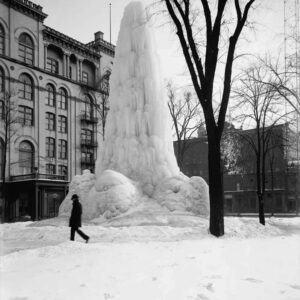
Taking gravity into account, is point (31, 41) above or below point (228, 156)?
above

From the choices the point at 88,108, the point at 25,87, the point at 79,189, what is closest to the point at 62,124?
the point at 88,108

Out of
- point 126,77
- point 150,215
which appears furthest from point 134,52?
point 150,215

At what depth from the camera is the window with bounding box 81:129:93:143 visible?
45.5m

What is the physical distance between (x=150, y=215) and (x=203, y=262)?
9.15 meters

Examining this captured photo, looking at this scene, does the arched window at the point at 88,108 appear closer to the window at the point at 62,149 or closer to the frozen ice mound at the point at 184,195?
the window at the point at 62,149

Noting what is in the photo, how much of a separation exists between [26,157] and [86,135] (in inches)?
439

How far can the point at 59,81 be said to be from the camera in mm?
41656

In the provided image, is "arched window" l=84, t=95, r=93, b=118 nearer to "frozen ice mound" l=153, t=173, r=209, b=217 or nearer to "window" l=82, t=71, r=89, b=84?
"window" l=82, t=71, r=89, b=84

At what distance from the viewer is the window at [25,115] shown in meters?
37.3

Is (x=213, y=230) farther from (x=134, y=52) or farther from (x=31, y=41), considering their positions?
(x=31, y=41)

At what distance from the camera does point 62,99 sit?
4306 centimetres

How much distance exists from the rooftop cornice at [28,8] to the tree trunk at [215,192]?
15.4 metres

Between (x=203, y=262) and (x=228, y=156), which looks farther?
(x=228, y=156)

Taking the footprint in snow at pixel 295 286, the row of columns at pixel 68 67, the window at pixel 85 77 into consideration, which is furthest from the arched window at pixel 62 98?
the footprint in snow at pixel 295 286
